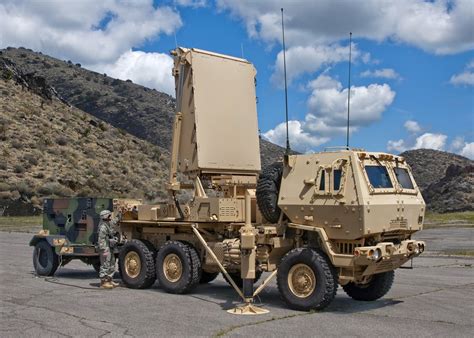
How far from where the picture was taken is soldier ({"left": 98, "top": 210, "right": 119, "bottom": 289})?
13492 millimetres

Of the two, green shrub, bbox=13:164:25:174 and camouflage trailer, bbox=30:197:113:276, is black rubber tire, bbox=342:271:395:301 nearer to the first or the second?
camouflage trailer, bbox=30:197:113:276

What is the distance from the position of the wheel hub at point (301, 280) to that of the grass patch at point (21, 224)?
2424 centimetres

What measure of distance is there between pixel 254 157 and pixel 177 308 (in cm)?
437

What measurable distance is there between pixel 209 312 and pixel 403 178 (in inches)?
167

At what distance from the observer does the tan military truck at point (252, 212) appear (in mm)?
10555

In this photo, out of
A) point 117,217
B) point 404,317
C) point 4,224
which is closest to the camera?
point 404,317

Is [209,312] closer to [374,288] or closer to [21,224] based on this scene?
[374,288]

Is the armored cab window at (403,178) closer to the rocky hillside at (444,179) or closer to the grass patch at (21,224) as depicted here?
the grass patch at (21,224)

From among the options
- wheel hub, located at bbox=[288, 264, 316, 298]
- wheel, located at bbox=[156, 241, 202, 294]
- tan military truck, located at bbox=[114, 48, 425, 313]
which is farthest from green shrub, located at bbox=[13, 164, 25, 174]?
wheel hub, located at bbox=[288, 264, 316, 298]

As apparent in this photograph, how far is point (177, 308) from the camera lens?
35.8ft

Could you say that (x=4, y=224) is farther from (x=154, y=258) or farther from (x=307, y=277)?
(x=307, y=277)

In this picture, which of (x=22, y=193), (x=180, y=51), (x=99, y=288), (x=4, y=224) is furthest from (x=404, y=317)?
(x=22, y=193)

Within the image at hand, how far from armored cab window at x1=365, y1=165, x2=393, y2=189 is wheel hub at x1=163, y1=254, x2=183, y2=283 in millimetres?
4258

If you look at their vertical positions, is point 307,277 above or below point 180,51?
below
